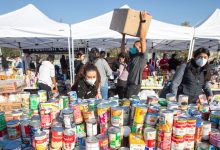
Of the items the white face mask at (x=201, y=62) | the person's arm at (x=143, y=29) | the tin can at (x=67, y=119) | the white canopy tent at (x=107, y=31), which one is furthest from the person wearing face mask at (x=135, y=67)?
the white canopy tent at (x=107, y=31)

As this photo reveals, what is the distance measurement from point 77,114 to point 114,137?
38cm

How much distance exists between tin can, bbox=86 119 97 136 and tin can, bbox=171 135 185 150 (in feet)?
1.95

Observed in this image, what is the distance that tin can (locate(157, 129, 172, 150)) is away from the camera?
55.9 inches

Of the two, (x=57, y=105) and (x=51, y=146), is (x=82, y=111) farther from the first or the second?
(x=51, y=146)

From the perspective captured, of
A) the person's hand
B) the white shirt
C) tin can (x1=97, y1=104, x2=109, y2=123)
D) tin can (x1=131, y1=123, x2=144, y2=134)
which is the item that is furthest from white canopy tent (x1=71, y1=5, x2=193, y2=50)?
tin can (x1=131, y1=123, x2=144, y2=134)

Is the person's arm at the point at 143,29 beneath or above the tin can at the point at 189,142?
above

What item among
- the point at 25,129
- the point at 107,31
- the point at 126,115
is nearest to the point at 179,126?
the point at 126,115

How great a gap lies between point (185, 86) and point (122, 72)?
228cm

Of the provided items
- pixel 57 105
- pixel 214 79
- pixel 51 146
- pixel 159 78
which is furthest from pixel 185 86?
pixel 214 79

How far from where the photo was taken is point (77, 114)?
1619 millimetres

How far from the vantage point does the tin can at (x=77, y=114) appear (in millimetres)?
1603

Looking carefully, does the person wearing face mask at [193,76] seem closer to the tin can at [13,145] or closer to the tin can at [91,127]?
the tin can at [91,127]

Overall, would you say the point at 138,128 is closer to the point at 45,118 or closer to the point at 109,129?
the point at 109,129

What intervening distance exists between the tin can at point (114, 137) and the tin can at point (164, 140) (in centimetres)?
30
